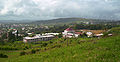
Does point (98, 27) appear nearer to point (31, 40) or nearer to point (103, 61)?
point (31, 40)

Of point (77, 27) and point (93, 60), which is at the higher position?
point (93, 60)

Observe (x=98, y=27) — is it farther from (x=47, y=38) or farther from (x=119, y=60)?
(x=119, y=60)

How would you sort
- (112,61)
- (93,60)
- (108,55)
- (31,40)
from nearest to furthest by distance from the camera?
(112,61), (93,60), (108,55), (31,40)

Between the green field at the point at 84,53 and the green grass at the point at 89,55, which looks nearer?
the green grass at the point at 89,55

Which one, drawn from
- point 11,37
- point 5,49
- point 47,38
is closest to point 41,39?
point 47,38

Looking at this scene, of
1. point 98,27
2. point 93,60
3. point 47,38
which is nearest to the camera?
point 93,60

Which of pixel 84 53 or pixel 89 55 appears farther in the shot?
pixel 84 53

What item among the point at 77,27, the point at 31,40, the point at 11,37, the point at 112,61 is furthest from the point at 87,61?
the point at 77,27

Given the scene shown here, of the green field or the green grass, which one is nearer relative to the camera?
the green grass

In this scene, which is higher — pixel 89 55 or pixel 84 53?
pixel 89 55

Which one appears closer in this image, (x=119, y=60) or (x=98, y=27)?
(x=119, y=60)
